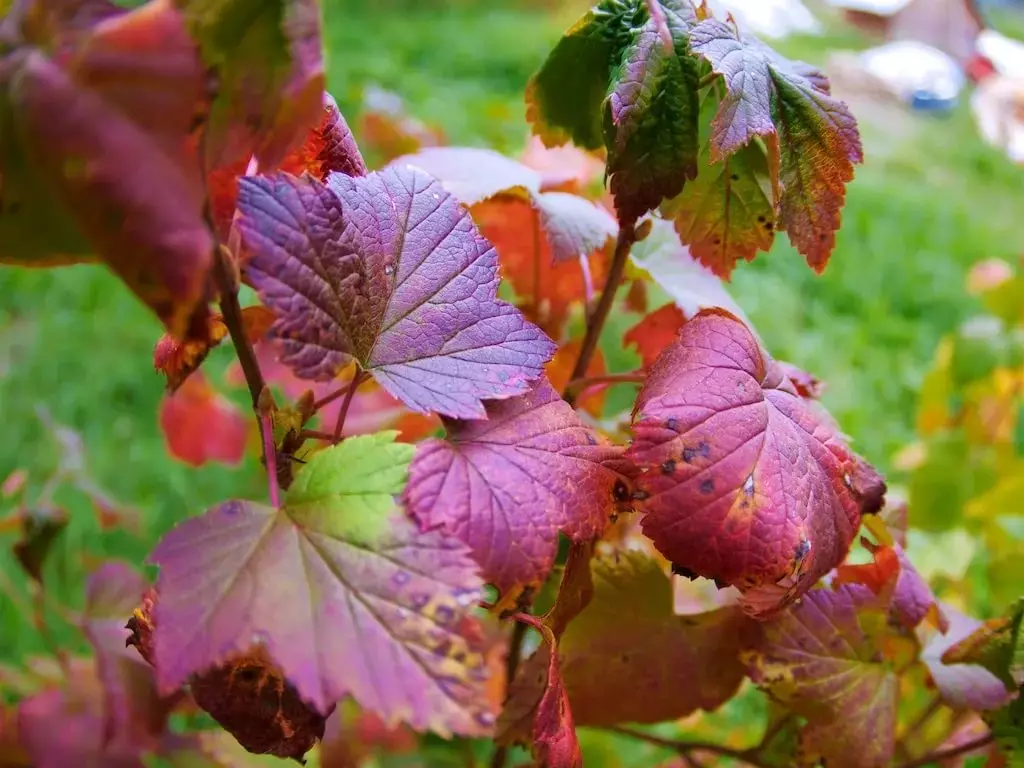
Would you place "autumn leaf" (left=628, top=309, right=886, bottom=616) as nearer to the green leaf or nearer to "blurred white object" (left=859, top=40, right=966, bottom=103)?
the green leaf

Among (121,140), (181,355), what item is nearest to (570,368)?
(181,355)

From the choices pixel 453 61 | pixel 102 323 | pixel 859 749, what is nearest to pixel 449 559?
pixel 859 749

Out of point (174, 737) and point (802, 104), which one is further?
point (174, 737)

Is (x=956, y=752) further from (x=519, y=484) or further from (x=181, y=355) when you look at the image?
(x=181, y=355)

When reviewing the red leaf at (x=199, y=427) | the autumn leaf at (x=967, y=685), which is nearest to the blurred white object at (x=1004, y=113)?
the red leaf at (x=199, y=427)

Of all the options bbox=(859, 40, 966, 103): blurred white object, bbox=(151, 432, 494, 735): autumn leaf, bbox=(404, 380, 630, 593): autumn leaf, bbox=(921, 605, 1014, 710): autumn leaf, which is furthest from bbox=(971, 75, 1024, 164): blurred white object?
bbox=(151, 432, 494, 735): autumn leaf

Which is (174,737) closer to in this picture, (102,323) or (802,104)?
(802,104)

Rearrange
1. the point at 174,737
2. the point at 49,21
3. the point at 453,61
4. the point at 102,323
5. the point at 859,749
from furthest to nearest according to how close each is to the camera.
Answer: the point at 453,61
the point at 102,323
the point at 174,737
the point at 859,749
the point at 49,21

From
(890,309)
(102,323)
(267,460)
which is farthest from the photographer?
(890,309)
